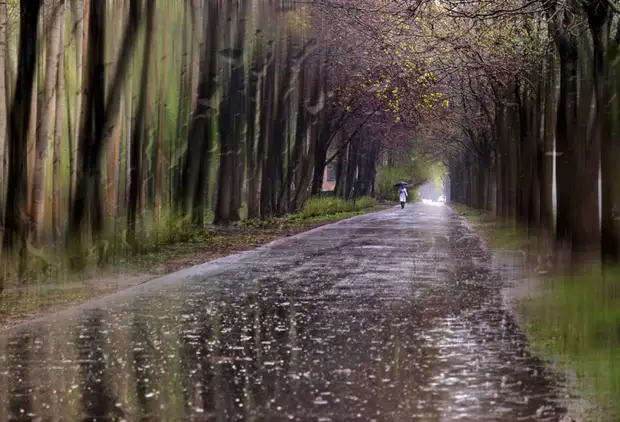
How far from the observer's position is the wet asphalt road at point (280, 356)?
8.18 m

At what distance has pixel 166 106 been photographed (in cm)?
2934

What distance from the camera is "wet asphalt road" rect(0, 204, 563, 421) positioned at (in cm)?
818

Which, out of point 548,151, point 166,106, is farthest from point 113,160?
point 548,151

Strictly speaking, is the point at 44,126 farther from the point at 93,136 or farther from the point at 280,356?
the point at 280,356

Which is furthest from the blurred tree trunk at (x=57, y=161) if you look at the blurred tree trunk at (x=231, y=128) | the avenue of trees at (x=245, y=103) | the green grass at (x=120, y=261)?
the blurred tree trunk at (x=231, y=128)

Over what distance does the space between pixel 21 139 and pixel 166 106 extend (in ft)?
34.9

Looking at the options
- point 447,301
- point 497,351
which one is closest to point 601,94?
point 447,301

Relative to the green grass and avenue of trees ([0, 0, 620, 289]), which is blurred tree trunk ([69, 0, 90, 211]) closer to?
avenue of trees ([0, 0, 620, 289])

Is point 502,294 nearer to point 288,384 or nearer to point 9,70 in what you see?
point 288,384

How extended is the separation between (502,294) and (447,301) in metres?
1.50

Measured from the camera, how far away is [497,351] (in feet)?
36.1

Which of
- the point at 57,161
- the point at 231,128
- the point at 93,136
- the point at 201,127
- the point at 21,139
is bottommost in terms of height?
the point at 57,161

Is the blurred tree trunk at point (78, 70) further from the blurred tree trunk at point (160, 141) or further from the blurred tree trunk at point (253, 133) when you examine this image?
the blurred tree trunk at point (253, 133)

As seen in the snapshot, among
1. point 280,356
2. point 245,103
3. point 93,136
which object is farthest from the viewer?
point 245,103
